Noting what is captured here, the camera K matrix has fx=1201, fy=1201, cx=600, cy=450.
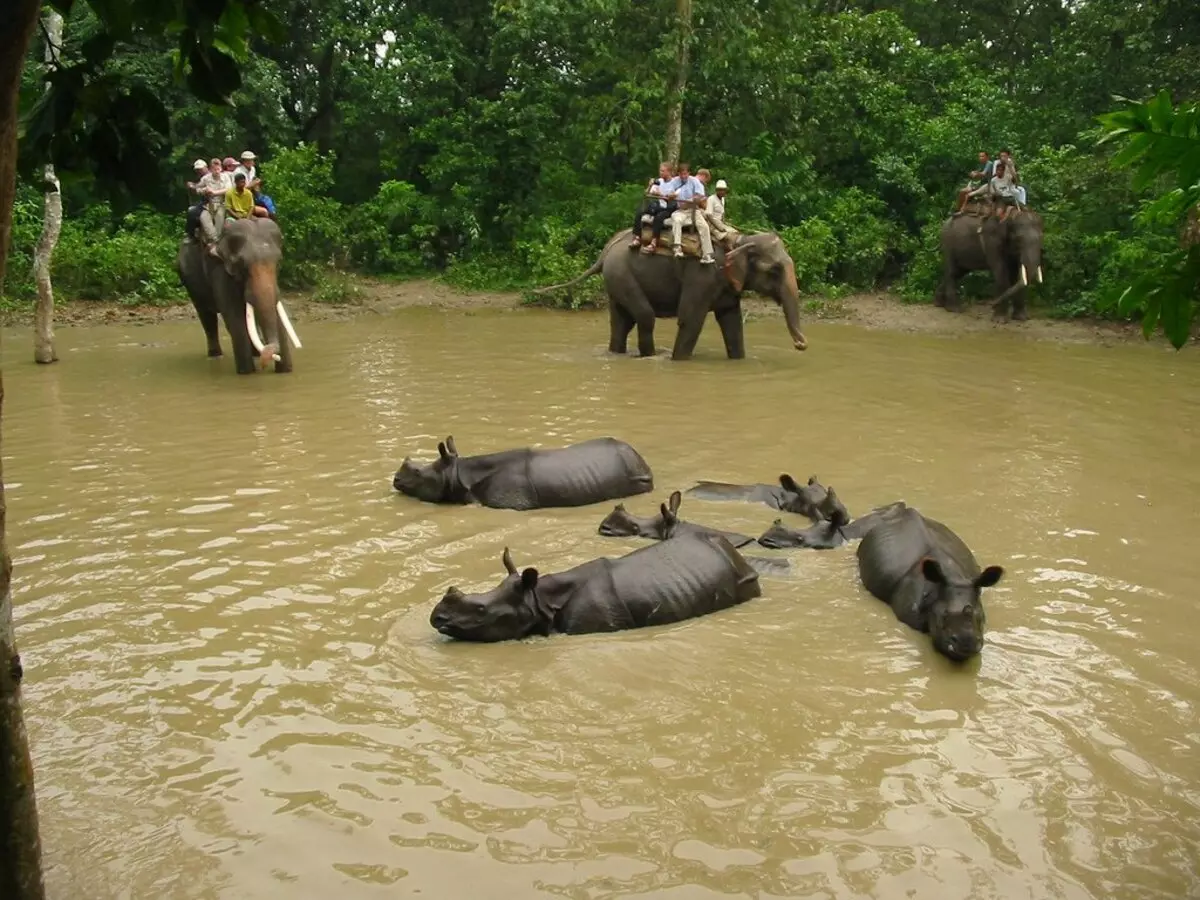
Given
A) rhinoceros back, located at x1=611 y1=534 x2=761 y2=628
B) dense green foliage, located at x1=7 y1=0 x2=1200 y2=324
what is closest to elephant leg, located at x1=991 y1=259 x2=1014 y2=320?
Result: dense green foliage, located at x1=7 y1=0 x2=1200 y2=324

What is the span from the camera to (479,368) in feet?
53.0

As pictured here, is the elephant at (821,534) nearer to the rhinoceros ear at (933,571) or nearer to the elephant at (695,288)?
the rhinoceros ear at (933,571)

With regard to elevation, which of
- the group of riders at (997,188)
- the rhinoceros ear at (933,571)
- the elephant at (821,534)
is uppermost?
the group of riders at (997,188)

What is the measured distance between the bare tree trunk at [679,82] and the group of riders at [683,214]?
23.2 feet

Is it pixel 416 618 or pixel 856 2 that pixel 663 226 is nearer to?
pixel 416 618

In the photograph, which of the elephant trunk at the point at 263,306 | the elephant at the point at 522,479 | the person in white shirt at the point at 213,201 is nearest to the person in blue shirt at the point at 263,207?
the person in white shirt at the point at 213,201

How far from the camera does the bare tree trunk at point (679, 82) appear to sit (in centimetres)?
2423

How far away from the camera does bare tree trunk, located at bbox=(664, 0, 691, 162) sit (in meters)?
24.2

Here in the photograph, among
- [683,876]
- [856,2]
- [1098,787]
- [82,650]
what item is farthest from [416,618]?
[856,2]

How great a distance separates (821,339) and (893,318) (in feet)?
9.56

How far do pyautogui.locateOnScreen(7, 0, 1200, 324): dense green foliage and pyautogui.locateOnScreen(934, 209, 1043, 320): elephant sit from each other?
898 millimetres

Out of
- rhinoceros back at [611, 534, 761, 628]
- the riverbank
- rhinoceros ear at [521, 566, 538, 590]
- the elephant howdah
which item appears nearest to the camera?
rhinoceros ear at [521, 566, 538, 590]

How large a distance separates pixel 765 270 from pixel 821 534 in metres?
8.93

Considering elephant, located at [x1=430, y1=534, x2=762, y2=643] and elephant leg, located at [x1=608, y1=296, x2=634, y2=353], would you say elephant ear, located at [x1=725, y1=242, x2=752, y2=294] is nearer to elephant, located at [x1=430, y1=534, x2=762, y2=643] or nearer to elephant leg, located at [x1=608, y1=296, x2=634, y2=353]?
elephant leg, located at [x1=608, y1=296, x2=634, y2=353]
